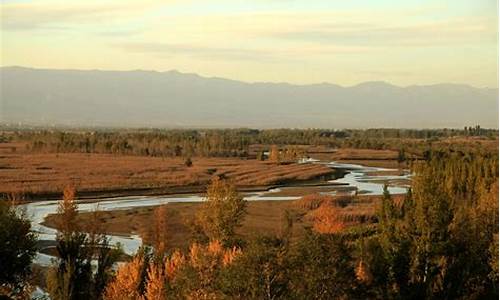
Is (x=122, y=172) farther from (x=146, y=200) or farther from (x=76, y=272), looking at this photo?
(x=76, y=272)

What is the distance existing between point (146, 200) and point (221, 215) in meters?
19.6

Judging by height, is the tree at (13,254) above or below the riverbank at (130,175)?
above

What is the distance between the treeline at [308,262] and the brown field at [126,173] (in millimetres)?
22923

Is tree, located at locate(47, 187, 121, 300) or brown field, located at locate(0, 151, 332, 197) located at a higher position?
tree, located at locate(47, 187, 121, 300)

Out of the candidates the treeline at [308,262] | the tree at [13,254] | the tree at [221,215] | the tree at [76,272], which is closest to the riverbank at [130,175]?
the tree at [221,215]

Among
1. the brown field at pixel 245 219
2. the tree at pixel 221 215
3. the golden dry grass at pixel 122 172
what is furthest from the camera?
the golden dry grass at pixel 122 172

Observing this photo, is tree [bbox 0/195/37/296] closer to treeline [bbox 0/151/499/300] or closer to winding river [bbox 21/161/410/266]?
treeline [bbox 0/151/499/300]

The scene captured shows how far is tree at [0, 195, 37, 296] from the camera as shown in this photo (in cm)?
2122

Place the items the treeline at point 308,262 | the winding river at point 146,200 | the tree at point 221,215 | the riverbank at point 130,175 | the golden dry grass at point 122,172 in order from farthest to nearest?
1. the golden dry grass at point 122,172
2. the riverbank at point 130,175
3. the winding river at point 146,200
4. the tree at point 221,215
5. the treeline at point 308,262

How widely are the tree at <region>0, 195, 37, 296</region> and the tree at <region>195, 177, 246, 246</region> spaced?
276 inches

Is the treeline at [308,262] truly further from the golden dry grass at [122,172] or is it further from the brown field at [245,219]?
the golden dry grass at [122,172]

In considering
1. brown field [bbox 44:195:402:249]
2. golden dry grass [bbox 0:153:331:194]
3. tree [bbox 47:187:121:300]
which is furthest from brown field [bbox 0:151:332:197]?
tree [bbox 47:187:121:300]

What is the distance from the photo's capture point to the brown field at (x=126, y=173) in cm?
5159

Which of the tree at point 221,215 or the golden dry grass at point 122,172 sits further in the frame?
the golden dry grass at point 122,172
